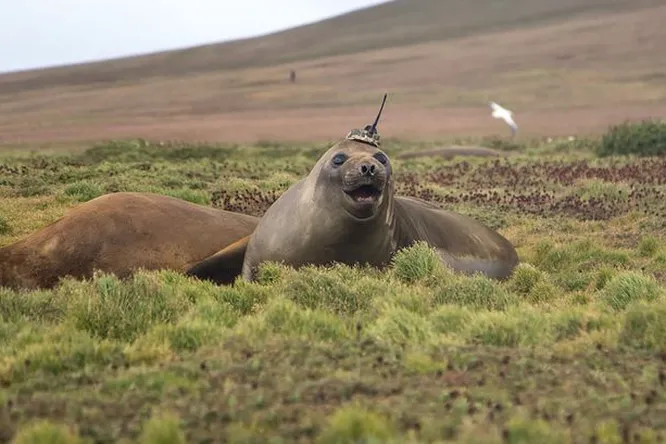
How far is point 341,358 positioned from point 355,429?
1.31 metres

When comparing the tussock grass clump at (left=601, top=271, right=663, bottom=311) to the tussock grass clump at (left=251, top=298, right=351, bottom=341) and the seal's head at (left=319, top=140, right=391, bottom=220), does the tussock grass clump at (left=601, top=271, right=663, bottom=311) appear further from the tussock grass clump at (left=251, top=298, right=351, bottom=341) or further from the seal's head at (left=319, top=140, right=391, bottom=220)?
the tussock grass clump at (left=251, top=298, right=351, bottom=341)

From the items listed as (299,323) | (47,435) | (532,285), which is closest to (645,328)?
(299,323)

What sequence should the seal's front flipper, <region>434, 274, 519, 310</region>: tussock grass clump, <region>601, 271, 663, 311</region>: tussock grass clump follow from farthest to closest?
the seal's front flipper → <region>601, 271, 663, 311</region>: tussock grass clump → <region>434, 274, 519, 310</region>: tussock grass clump

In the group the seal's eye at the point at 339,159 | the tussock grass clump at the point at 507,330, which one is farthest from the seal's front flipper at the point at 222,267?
the tussock grass clump at the point at 507,330

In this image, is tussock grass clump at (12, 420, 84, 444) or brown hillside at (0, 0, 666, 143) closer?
tussock grass clump at (12, 420, 84, 444)

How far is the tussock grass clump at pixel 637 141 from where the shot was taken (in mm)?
30031

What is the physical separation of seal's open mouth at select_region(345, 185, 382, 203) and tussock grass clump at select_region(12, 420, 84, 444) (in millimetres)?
4856

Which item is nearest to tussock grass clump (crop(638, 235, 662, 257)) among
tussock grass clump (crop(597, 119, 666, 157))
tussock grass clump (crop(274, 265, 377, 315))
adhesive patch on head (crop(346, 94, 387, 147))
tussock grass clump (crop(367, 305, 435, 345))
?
adhesive patch on head (crop(346, 94, 387, 147))

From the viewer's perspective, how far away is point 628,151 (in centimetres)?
3027

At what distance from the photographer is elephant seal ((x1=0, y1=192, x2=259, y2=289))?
29.8 ft

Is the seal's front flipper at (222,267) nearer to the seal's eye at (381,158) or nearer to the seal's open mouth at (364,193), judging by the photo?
the seal's open mouth at (364,193)

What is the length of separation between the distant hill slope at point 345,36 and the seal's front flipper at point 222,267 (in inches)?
3705

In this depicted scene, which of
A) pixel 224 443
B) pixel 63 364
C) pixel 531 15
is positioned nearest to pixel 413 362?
pixel 224 443

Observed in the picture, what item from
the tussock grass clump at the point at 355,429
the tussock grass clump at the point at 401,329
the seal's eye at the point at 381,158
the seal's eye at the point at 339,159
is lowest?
the tussock grass clump at the point at 401,329
